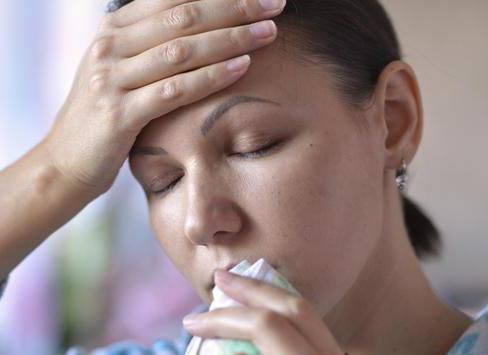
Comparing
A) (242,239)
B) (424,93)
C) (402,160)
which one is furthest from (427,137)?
(242,239)

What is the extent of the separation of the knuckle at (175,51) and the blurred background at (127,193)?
0.96 m

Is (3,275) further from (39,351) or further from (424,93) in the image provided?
(424,93)

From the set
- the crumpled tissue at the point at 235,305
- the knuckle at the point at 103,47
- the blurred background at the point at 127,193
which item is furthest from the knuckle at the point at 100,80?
the blurred background at the point at 127,193

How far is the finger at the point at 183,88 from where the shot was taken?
89cm

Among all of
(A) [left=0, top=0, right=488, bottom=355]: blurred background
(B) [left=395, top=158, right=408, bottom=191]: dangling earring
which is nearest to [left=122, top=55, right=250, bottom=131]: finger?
(B) [left=395, top=158, right=408, bottom=191]: dangling earring

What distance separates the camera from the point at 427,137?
74.4 inches

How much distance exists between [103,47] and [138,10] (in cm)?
7

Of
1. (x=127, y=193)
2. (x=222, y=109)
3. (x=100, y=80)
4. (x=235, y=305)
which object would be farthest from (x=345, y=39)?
(x=127, y=193)

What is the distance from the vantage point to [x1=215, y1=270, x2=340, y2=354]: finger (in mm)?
723

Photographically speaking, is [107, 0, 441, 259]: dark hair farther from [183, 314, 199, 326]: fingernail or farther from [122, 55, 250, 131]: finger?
[183, 314, 199, 326]: fingernail

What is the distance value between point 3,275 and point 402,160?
2.10 ft

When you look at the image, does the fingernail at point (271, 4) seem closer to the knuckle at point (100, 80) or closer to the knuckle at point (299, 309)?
the knuckle at point (100, 80)

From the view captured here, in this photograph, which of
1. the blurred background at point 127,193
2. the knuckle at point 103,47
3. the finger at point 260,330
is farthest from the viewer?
the blurred background at point 127,193

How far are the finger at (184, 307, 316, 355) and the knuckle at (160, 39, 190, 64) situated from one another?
0.33m
